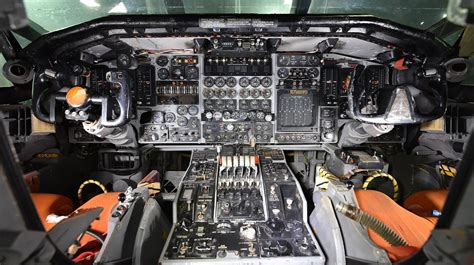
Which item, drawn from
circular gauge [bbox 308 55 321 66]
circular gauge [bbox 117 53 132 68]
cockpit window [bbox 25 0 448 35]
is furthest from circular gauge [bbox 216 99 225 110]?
cockpit window [bbox 25 0 448 35]

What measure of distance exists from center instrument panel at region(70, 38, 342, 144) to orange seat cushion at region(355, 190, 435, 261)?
146 cm

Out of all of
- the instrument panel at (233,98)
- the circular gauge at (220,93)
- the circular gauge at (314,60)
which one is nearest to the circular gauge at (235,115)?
the instrument panel at (233,98)

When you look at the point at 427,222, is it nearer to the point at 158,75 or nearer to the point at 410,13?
the point at 158,75

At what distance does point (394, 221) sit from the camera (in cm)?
164

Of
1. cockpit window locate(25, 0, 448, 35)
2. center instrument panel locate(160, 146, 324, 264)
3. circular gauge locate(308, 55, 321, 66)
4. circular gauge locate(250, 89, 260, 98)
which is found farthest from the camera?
cockpit window locate(25, 0, 448, 35)

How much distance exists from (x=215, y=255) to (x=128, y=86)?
1763 millimetres

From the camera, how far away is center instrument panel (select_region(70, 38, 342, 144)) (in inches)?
122

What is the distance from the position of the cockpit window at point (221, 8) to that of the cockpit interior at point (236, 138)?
0.07 meters

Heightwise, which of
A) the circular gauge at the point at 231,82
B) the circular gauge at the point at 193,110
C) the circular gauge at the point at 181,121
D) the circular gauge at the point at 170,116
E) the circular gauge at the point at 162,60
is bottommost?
the circular gauge at the point at 181,121

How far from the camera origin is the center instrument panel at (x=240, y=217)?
1533 mm

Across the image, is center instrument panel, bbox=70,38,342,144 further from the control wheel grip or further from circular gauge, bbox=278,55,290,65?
the control wheel grip

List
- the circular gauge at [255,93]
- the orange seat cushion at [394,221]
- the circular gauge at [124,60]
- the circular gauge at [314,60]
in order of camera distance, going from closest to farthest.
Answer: the orange seat cushion at [394,221], the circular gauge at [124,60], the circular gauge at [314,60], the circular gauge at [255,93]

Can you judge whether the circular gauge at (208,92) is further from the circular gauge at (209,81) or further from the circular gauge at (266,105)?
the circular gauge at (266,105)

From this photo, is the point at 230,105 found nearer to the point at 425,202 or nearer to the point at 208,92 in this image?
the point at 208,92
